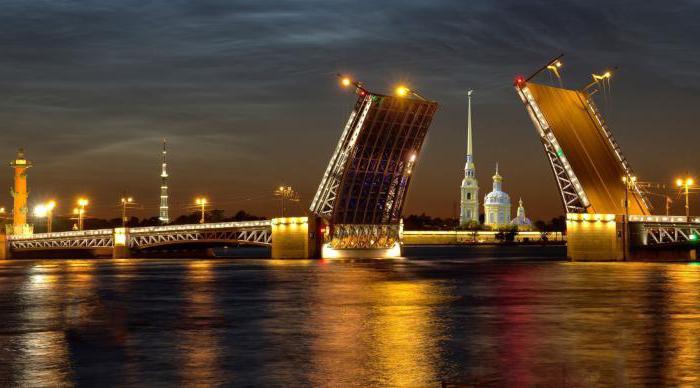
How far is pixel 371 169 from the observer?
82.1 metres

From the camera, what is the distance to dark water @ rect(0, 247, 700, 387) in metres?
15.4

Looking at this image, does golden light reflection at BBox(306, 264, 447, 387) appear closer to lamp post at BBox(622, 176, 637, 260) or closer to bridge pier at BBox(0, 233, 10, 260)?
lamp post at BBox(622, 176, 637, 260)

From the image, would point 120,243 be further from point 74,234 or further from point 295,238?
point 295,238

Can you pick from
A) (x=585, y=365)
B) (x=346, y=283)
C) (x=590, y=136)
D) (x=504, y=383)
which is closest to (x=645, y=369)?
(x=585, y=365)

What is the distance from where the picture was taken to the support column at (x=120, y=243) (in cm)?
11312

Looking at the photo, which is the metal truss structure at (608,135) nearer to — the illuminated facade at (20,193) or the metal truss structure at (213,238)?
the metal truss structure at (213,238)

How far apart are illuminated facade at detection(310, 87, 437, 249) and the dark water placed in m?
38.5

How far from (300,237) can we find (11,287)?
155ft

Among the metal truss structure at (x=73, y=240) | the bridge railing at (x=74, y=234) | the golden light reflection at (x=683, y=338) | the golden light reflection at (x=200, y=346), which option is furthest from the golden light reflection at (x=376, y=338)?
the metal truss structure at (x=73, y=240)

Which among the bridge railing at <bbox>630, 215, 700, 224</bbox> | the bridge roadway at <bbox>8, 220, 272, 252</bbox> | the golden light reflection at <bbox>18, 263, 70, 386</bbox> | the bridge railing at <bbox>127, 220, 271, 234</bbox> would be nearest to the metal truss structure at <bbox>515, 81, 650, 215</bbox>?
the bridge railing at <bbox>630, 215, 700, 224</bbox>

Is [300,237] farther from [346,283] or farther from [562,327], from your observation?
[562,327]

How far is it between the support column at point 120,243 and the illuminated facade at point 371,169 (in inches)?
1231

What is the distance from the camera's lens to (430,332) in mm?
21781

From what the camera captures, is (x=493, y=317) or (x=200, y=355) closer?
(x=200, y=355)
